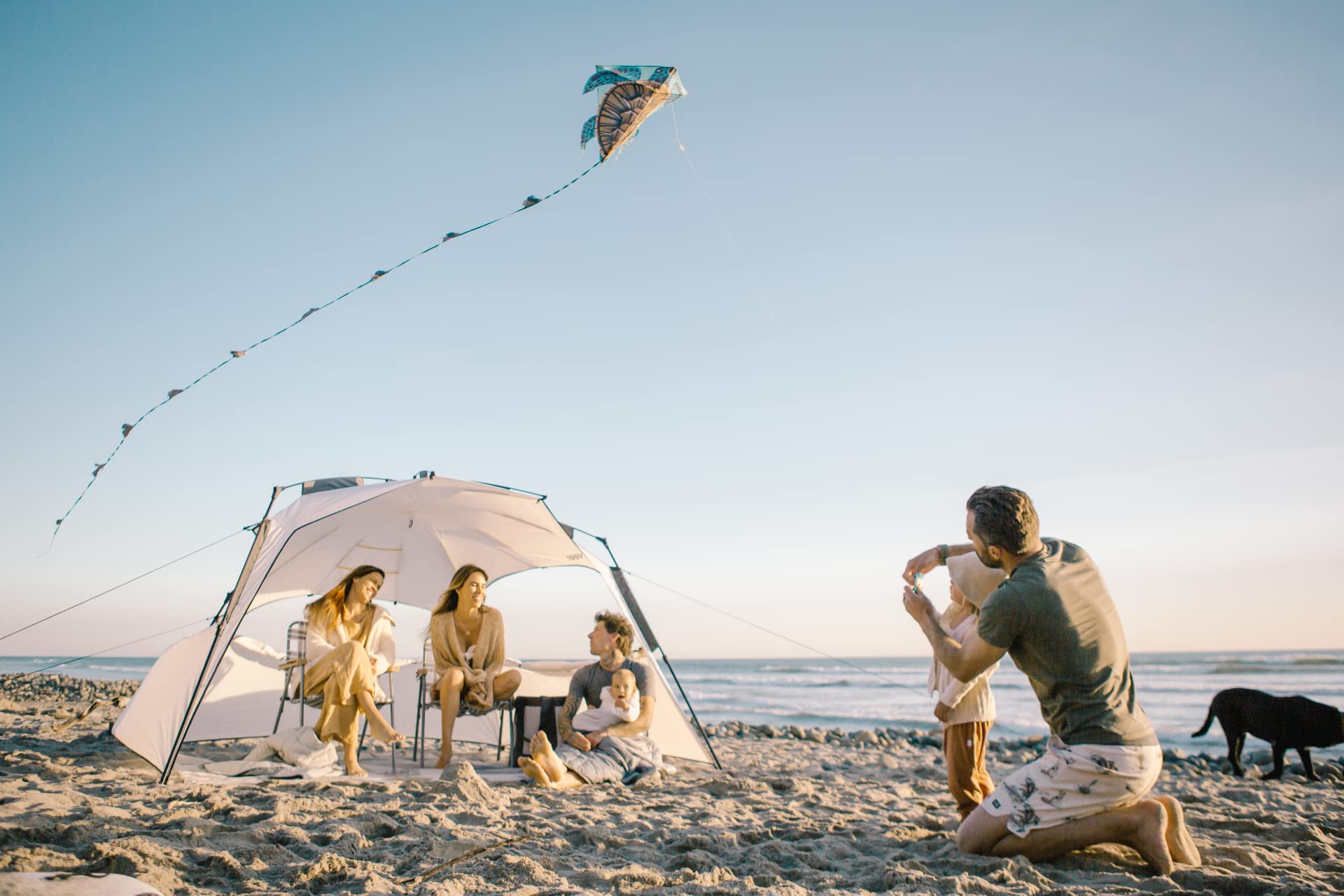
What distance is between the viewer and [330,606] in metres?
4.68

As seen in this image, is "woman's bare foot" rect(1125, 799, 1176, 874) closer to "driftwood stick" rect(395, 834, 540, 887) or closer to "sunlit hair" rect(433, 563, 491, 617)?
"driftwood stick" rect(395, 834, 540, 887)

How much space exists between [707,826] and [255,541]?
2941 mm

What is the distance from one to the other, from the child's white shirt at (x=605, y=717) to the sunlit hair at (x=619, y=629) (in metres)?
0.26

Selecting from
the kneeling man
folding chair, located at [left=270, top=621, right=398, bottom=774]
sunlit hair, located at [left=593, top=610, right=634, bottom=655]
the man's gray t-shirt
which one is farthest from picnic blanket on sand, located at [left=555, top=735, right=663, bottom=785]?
the kneeling man

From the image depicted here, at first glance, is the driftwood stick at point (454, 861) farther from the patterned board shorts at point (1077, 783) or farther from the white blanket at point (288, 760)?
the white blanket at point (288, 760)

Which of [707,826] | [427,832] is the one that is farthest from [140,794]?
[707,826]

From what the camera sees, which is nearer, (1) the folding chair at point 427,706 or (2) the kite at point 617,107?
(2) the kite at point 617,107

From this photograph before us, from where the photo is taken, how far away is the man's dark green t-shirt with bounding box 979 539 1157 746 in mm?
2246

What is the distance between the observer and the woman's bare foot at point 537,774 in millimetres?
3789

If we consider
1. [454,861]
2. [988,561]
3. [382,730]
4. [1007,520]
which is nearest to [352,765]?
[382,730]

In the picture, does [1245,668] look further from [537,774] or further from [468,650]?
[537,774]

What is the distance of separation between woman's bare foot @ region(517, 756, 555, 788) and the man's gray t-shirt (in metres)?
0.60

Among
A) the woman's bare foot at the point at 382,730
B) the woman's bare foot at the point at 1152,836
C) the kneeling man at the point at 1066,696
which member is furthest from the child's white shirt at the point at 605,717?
the woman's bare foot at the point at 1152,836

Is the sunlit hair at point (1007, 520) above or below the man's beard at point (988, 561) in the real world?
above
